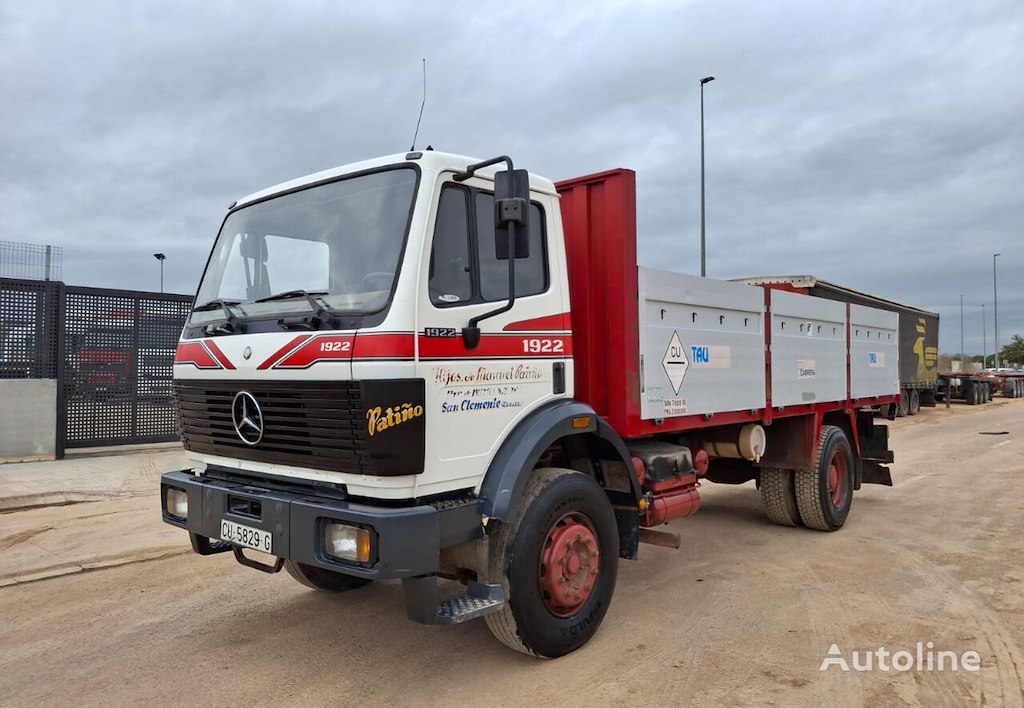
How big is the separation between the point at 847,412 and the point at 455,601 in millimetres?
5494

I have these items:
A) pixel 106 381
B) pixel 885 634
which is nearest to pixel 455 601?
pixel 885 634

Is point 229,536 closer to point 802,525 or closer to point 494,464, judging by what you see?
point 494,464

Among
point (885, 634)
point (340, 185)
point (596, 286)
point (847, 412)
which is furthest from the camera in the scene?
point (847, 412)

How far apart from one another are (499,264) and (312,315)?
976 mm

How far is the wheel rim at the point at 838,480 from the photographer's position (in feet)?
23.0

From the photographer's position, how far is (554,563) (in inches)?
151

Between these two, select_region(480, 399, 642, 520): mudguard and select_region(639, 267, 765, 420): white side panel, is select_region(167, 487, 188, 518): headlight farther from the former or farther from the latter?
select_region(639, 267, 765, 420): white side panel

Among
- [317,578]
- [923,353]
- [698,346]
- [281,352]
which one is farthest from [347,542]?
[923,353]

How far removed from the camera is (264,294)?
12.9 ft

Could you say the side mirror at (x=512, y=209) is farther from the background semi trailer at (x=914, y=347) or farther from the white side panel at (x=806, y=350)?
the background semi trailer at (x=914, y=347)

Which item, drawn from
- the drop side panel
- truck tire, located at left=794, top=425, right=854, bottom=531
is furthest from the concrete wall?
truck tire, located at left=794, top=425, right=854, bottom=531

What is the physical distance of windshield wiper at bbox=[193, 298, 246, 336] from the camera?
382cm

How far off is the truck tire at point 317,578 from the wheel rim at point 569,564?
149cm

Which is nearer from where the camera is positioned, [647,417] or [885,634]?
[885,634]
